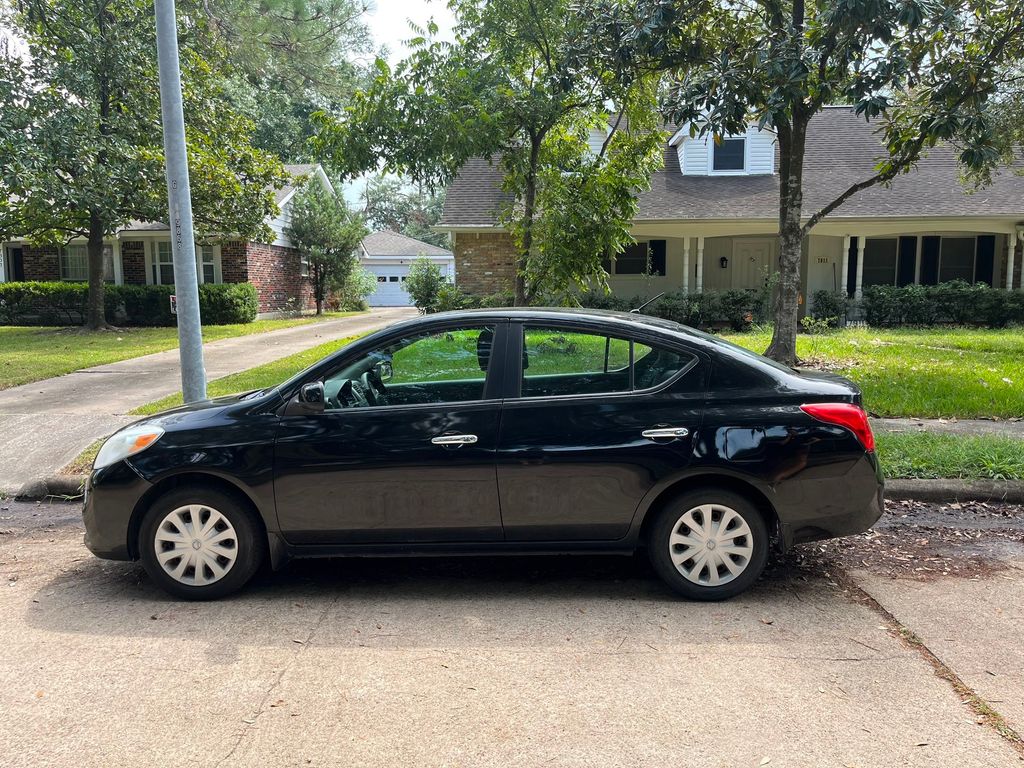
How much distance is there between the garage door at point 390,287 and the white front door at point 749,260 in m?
26.9

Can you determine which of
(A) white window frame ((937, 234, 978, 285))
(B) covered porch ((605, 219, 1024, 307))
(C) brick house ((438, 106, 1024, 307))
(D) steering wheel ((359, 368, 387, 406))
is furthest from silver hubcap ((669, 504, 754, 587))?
(A) white window frame ((937, 234, 978, 285))

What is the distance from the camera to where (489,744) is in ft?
10.1

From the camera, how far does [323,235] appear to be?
1194 inches

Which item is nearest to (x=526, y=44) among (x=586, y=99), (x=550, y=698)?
(x=586, y=99)

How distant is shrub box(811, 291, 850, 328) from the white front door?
2477 mm

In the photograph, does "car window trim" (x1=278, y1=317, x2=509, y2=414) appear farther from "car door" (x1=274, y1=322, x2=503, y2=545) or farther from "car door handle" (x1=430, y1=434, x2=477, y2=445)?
"car door handle" (x1=430, y1=434, x2=477, y2=445)

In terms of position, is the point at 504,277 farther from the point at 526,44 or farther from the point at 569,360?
the point at 569,360

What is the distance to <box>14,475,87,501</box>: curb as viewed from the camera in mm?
6816

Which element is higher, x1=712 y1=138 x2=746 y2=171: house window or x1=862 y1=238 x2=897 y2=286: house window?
x1=712 y1=138 x2=746 y2=171: house window

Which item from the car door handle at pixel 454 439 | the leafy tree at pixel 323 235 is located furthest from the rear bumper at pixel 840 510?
the leafy tree at pixel 323 235

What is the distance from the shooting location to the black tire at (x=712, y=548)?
14.4 ft

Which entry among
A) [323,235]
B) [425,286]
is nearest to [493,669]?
[425,286]

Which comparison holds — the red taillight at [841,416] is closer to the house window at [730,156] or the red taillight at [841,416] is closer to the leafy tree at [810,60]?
the leafy tree at [810,60]

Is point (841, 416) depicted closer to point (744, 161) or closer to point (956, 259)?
point (744, 161)
